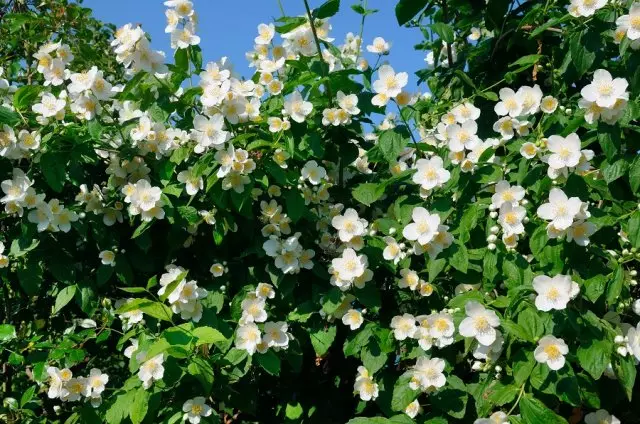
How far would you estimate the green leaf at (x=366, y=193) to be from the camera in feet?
7.23

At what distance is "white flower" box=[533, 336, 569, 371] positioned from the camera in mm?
1717

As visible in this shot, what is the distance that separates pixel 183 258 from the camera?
2432 mm

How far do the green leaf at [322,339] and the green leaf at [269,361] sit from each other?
0.39ft

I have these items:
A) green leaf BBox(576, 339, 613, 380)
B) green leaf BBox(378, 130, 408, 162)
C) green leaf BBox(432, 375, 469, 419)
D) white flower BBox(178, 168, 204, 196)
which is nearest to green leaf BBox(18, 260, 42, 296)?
white flower BBox(178, 168, 204, 196)

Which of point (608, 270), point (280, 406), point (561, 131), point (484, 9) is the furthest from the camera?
point (484, 9)

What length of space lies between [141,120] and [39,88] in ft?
1.11

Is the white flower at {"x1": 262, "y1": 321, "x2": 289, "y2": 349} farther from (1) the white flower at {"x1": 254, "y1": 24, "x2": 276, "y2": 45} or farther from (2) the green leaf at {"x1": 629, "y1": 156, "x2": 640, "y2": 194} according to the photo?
(2) the green leaf at {"x1": 629, "y1": 156, "x2": 640, "y2": 194}

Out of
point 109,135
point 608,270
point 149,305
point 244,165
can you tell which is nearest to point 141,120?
point 109,135

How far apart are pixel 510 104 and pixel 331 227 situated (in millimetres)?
691

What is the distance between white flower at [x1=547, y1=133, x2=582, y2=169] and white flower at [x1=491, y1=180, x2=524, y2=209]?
0.35 ft

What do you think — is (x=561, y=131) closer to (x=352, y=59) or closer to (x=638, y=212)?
(x=638, y=212)

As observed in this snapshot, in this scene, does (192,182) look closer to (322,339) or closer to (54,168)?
(54,168)

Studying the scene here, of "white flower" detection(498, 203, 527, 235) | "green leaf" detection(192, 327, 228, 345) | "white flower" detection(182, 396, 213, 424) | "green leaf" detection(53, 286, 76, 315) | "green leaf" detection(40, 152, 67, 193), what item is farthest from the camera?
"green leaf" detection(53, 286, 76, 315)

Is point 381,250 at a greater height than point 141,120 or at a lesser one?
lesser
